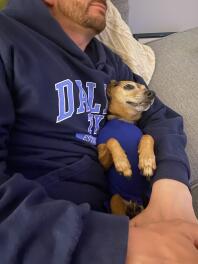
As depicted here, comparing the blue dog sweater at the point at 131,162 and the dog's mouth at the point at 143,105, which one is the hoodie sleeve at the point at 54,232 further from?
the dog's mouth at the point at 143,105

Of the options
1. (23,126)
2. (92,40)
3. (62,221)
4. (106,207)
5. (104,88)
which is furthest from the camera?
(92,40)

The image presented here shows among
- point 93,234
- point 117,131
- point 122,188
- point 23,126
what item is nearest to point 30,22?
point 23,126

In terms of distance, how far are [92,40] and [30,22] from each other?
0.30 metres

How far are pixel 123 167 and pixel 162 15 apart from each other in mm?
1586

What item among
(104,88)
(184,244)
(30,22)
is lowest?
(104,88)

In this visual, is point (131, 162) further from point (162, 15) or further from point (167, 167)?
point (162, 15)

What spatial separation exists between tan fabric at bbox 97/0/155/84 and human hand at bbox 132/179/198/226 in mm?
622

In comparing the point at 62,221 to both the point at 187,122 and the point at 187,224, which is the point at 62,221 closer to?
the point at 187,224

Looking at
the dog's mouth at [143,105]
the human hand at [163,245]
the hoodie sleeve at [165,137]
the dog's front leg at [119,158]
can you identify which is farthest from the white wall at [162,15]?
the human hand at [163,245]

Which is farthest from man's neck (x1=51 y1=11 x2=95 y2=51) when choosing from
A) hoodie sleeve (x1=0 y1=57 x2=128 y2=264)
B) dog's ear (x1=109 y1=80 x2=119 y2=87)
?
hoodie sleeve (x1=0 y1=57 x2=128 y2=264)

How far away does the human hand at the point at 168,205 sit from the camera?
789 millimetres

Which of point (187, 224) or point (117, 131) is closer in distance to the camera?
point (187, 224)

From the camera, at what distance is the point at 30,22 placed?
960mm

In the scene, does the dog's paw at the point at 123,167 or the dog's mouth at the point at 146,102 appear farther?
the dog's mouth at the point at 146,102
